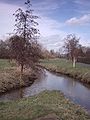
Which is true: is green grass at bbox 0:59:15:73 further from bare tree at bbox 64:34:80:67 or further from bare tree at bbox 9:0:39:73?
bare tree at bbox 64:34:80:67

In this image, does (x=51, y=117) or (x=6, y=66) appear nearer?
(x=51, y=117)

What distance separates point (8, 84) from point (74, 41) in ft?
114

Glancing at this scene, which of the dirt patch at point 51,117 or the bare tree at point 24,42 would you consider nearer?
the dirt patch at point 51,117

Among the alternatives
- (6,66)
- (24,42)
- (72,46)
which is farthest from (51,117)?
(72,46)

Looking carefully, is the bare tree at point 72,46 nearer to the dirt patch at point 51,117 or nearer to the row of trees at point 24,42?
the row of trees at point 24,42

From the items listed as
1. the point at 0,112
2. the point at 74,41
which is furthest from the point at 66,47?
the point at 0,112

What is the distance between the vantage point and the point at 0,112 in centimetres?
1165

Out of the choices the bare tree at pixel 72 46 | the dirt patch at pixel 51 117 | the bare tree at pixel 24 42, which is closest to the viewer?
the dirt patch at pixel 51 117

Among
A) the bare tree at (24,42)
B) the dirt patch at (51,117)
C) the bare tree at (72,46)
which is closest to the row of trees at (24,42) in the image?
the bare tree at (24,42)

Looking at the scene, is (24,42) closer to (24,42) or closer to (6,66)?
(24,42)

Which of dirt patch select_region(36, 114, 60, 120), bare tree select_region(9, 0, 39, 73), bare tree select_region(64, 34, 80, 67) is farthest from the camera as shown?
bare tree select_region(64, 34, 80, 67)

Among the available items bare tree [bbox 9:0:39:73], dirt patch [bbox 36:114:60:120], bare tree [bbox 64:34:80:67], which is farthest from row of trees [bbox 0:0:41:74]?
bare tree [bbox 64:34:80:67]

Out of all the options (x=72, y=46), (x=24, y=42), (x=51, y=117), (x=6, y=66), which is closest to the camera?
(x=51, y=117)

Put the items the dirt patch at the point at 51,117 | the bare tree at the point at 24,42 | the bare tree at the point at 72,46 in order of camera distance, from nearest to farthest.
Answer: the dirt patch at the point at 51,117 → the bare tree at the point at 24,42 → the bare tree at the point at 72,46
